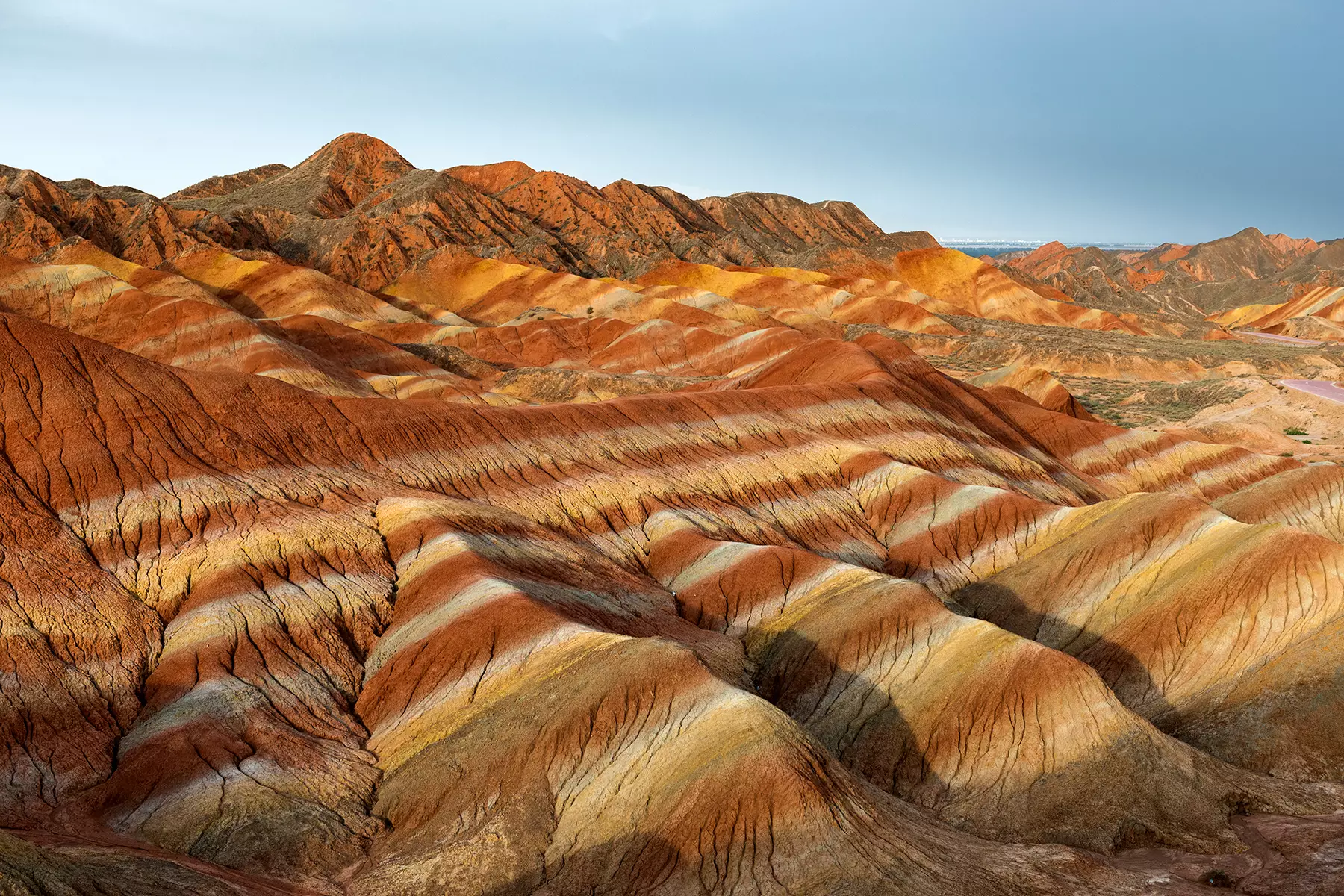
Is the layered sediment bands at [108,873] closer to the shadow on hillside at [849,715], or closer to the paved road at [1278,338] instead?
the shadow on hillside at [849,715]

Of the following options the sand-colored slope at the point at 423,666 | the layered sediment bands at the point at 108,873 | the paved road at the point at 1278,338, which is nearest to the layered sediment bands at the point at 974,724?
the sand-colored slope at the point at 423,666

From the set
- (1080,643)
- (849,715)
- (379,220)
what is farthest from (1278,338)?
(849,715)

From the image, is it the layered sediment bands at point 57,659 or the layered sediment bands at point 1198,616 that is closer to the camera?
the layered sediment bands at point 57,659

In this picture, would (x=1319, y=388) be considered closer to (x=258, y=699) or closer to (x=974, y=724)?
(x=974, y=724)

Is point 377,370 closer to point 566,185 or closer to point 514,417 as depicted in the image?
point 514,417

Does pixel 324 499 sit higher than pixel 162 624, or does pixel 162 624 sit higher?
pixel 324 499

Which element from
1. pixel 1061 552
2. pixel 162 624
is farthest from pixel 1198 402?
pixel 162 624
